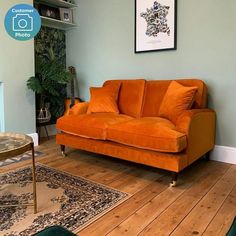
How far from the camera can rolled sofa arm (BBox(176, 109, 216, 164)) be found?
7.10 feet

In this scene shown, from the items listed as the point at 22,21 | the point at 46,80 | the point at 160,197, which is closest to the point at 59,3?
the point at 22,21

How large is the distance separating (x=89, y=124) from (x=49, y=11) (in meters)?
2.26

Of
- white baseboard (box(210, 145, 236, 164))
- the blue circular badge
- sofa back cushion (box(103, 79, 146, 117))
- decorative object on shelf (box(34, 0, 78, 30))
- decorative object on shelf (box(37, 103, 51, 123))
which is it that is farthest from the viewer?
decorative object on shelf (box(34, 0, 78, 30))

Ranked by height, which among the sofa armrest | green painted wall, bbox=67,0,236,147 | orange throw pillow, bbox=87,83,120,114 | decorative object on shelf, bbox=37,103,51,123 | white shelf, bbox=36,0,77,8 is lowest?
decorative object on shelf, bbox=37,103,51,123

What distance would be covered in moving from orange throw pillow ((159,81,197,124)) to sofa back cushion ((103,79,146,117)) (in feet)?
1.51

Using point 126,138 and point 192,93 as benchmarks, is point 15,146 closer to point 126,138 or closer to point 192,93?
point 126,138

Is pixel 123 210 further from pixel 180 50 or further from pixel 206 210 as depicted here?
pixel 180 50

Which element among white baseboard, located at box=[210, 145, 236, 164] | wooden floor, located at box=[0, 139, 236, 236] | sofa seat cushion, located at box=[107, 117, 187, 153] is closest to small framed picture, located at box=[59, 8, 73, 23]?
wooden floor, located at box=[0, 139, 236, 236]

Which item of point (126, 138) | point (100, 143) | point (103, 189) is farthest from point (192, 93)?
point (103, 189)

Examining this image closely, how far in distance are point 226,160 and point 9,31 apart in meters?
3.09

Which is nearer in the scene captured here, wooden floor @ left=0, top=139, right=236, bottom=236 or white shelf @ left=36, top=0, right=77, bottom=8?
wooden floor @ left=0, top=139, right=236, bottom=236

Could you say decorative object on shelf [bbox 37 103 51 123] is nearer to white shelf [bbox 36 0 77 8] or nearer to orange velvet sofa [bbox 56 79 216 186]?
orange velvet sofa [bbox 56 79 216 186]

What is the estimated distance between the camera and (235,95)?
2.73m

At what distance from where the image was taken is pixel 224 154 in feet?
9.29
